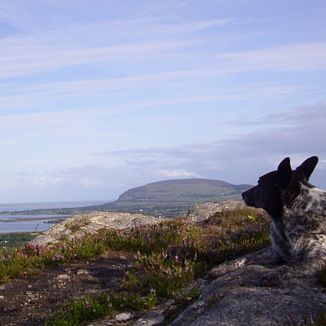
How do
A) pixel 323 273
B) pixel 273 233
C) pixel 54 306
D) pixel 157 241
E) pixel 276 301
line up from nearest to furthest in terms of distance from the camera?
pixel 276 301 → pixel 323 273 → pixel 54 306 → pixel 273 233 → pixel 157 241

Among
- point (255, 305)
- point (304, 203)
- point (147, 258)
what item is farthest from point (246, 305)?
point (147, 258)

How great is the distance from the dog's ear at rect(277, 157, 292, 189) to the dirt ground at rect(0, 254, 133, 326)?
→ 4.16m

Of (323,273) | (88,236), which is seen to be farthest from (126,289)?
(88,236)

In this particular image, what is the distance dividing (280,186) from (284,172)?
41cm

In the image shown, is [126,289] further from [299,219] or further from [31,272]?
[299,219]

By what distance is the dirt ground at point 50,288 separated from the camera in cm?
753

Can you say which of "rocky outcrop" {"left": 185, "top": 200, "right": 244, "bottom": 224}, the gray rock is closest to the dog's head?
the gray rock

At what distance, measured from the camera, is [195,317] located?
5742 millimetres

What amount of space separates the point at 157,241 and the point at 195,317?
22.2 ft

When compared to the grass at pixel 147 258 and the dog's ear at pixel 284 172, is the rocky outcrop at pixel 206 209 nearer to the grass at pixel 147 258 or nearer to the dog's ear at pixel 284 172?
the grass at pixel 147 258

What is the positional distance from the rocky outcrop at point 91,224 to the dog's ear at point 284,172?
9148mm

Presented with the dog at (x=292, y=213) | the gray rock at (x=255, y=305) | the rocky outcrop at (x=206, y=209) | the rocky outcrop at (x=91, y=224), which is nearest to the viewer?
the gray rock at (x=255, y=305)

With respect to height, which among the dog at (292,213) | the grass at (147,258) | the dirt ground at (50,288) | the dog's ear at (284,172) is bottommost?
the dirt ground at (50,288)

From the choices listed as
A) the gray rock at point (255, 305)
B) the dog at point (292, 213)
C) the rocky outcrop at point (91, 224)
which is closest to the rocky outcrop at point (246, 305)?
the gray rock at point (255, 305)
